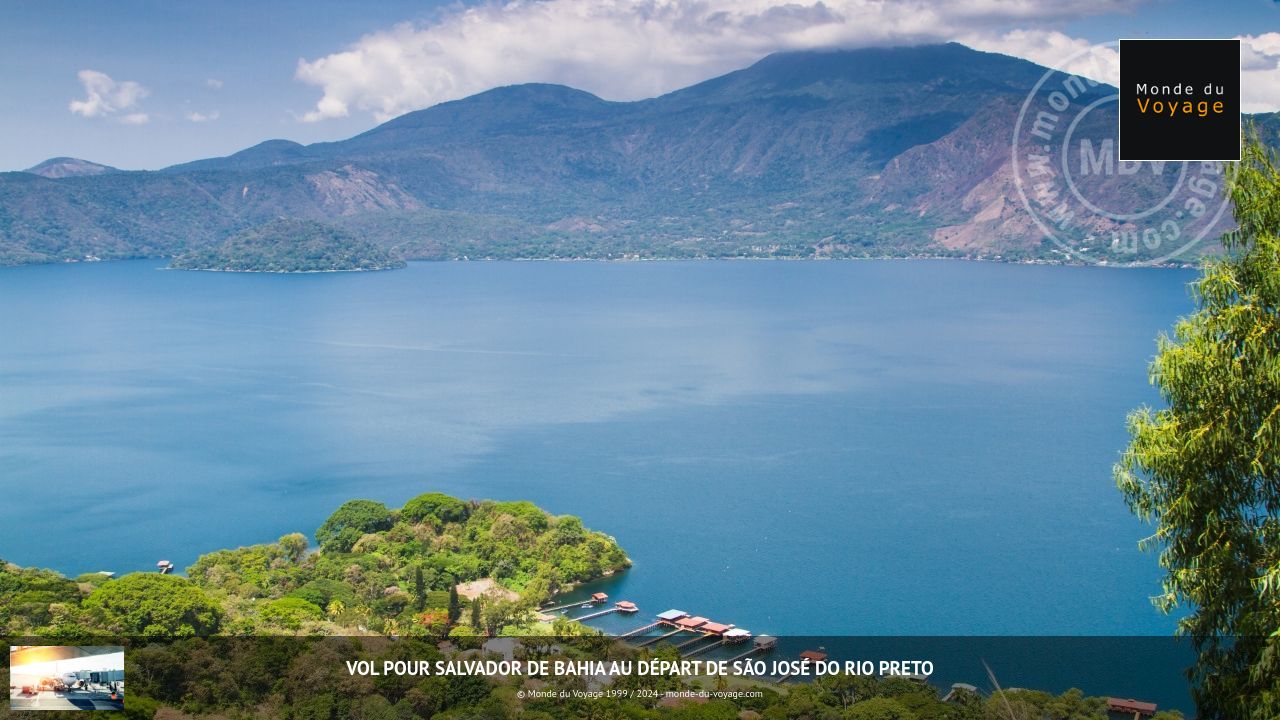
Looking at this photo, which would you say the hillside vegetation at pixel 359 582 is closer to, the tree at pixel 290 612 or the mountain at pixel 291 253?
the tree at pixel 290 612

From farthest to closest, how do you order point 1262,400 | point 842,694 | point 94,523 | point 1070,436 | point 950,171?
1. point 950,171
2. point 1070,436
3. point 94,523
4. point 842,694
5. point 1262,400

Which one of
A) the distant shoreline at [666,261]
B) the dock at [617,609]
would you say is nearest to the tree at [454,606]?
the dock at [617,609]

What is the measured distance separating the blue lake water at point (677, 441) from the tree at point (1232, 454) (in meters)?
3.00

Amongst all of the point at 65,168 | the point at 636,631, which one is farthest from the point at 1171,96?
the point at 65,168

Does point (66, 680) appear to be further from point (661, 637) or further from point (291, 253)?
point (291, 253)

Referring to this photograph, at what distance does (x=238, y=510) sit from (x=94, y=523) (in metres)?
2.24

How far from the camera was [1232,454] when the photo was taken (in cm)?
360

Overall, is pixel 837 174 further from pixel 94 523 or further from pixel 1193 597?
pixel 1193 597

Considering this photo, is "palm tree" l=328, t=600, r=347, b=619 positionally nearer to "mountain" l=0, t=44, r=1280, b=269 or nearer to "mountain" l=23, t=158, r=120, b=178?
"mountain" l=0, t=44, r=1280, b=269

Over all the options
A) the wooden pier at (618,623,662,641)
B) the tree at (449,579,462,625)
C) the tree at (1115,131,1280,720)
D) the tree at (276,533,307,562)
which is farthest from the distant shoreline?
the tree at (1115,131,1280,720)

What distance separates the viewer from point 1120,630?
43.9 feet

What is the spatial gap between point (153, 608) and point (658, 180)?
11963 centimetres

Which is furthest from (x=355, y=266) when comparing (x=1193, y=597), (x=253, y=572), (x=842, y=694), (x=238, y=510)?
(x=1193, y=597)

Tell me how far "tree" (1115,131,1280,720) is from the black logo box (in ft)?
3.70
